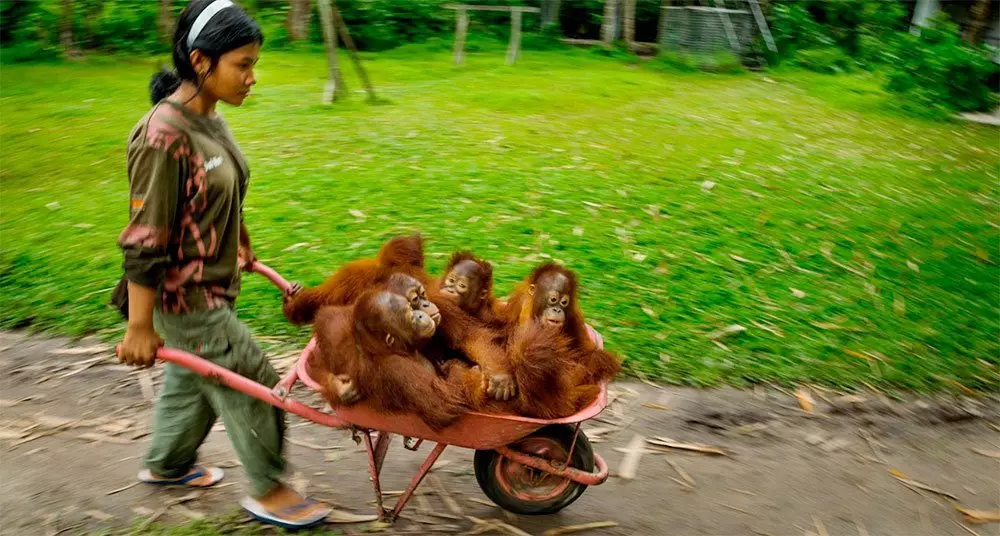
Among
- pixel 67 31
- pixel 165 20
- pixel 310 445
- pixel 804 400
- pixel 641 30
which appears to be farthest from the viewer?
pixel 641 30

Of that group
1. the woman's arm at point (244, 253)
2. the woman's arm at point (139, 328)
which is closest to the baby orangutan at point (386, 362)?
the woman's arm at point (139, 328)

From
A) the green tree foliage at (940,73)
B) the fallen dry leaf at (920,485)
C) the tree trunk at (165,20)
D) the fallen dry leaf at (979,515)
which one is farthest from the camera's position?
the tree trunk at (165,20)

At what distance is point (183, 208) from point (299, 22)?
10.2 m

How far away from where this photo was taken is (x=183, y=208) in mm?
2631

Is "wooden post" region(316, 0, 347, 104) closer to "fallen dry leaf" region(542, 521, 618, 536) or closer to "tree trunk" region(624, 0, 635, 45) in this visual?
"tree trunk" region(624, 0, 635, 45)

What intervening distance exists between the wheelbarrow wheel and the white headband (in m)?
1.61

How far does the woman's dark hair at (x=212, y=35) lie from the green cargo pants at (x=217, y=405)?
0.79m

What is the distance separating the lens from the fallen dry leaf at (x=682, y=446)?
3641mm

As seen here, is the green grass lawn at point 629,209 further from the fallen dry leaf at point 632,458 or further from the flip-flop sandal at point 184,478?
the flip-flop sandal at point 184,478

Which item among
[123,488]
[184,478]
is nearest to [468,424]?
[184,478]

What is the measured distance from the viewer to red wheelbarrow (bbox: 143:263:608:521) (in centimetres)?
265

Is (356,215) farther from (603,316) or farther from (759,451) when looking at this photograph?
(759,451)

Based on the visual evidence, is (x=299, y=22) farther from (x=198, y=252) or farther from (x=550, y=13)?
(x=198, y=252)

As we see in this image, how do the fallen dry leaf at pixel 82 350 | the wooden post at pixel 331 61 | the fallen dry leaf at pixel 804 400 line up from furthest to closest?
1. the wooden post at pixel 331 61
2. the fallen dry leaf at pixel 82 350
3. the fallen dry leaf at pixel 804 400
